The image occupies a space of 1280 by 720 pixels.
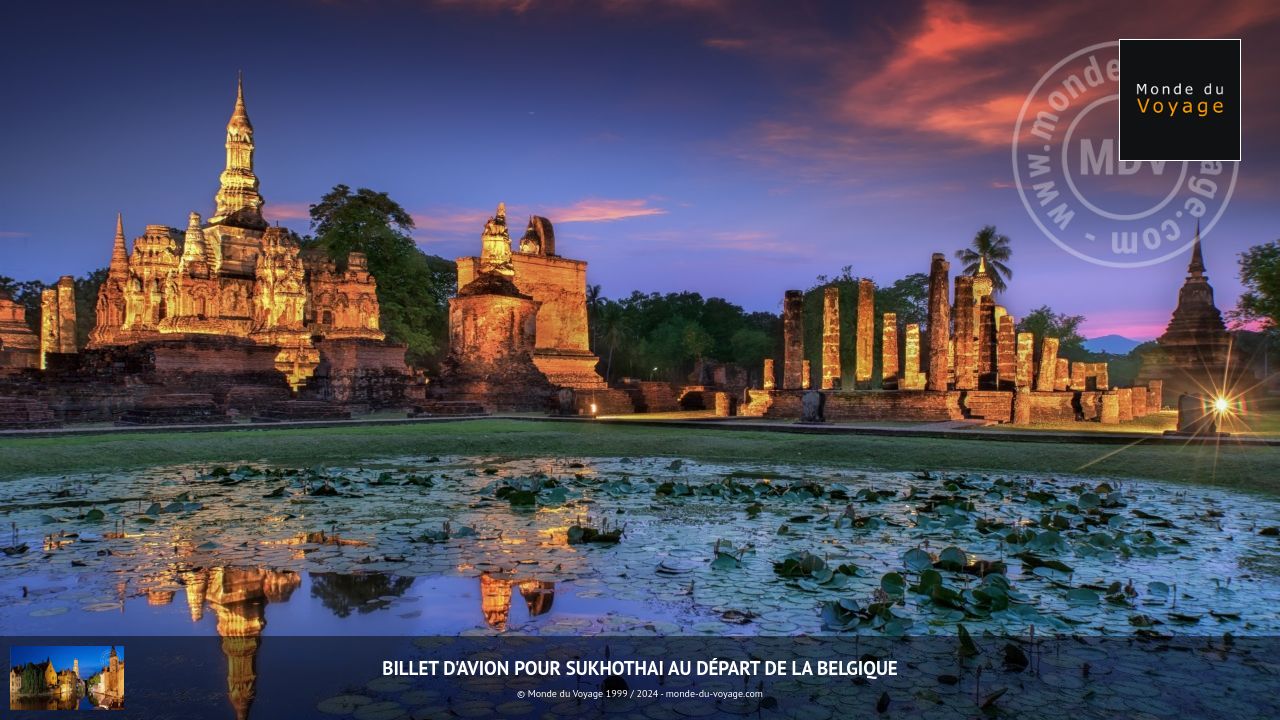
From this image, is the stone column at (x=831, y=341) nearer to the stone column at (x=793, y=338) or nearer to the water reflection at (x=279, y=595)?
the stone column at (x=793, y=338)

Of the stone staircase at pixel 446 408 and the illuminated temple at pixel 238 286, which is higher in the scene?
the illuminated temple at pixel 238 286

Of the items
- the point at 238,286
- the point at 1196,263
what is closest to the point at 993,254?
the point at 1196,263

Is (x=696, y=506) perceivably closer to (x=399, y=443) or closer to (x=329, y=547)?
(x=329, y=547)

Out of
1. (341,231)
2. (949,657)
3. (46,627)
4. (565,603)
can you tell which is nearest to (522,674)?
(565,603)

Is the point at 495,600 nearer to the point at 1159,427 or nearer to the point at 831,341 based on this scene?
the point at 1159,427

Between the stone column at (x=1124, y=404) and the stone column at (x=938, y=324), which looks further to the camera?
the stone column at (x=1124, y=404)

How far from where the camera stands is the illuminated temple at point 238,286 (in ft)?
102

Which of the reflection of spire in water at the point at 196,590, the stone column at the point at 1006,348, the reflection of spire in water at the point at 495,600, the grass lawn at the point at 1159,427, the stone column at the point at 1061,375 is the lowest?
the grass lawn at the point at 1159,427

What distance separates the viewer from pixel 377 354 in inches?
1264

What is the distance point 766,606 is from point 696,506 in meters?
3.38

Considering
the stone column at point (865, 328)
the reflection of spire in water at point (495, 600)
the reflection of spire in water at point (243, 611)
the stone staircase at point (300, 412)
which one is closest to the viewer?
the reflection of spire in water at point (243, 611)

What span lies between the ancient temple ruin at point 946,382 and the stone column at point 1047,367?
0.12 meters

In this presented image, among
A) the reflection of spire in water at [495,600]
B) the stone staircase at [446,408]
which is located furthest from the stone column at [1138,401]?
the reflection of spire in water at [495,600]

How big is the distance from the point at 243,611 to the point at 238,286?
125 ft
